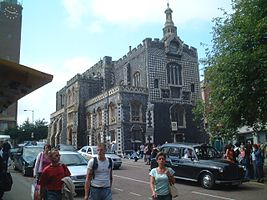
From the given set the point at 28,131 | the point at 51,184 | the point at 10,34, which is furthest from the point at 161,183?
the point at 10,34

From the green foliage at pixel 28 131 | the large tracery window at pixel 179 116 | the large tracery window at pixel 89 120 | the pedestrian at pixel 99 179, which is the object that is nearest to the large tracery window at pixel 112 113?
the large tracery window at pixel 89 120

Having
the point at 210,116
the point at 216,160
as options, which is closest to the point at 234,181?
the point at 216,160

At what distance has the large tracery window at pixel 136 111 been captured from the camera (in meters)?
43.4

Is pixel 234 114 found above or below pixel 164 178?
above

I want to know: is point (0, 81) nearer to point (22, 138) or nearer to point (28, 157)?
point (28, 157)

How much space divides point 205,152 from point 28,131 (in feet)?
183

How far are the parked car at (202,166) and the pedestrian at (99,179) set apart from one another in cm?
799

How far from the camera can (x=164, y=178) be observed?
23.0 ft

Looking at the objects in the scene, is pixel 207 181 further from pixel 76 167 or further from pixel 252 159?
pixel 76 167

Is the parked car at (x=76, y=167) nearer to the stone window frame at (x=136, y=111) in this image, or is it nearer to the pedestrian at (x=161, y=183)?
the pedestrian at (x=161, y=183)

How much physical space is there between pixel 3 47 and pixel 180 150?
69965 millimetres

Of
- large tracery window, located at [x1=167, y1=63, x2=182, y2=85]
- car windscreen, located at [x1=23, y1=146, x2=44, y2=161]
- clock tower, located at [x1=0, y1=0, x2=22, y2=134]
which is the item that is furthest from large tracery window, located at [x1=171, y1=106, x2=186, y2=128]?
clock tower, located at [x1=0, y1=0, x2=22, y2=134]

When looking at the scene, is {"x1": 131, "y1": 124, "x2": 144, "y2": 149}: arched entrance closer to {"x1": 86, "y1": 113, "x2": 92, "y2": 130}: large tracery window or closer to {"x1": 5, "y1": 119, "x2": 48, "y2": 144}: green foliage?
{"x1": 86, "y1": 113, "x2": 92, "y2": 130}: large tracery window

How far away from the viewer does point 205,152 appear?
16.0 meters
